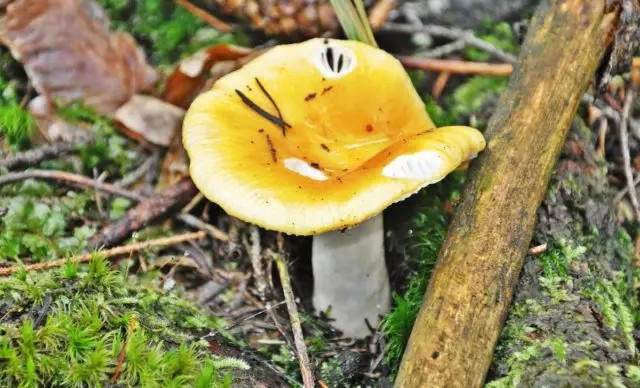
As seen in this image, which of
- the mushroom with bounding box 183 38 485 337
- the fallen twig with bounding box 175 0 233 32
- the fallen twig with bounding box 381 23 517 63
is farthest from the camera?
the fallen twig with bounding box 175 0 233 32

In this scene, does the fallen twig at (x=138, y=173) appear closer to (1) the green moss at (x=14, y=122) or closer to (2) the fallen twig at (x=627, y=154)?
(1) the green moss at (x=14, y=122)

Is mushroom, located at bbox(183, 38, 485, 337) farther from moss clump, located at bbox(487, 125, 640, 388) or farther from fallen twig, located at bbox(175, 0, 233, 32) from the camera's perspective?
fallen twig, located at bbox(175, 0, 233, 32)

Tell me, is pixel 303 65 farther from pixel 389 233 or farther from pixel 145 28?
pixel 145 28

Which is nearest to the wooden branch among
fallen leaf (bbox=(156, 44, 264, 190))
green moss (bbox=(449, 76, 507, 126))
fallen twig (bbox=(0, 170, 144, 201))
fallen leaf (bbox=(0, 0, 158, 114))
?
green moss (bbox=(449, 76, 507, 126))

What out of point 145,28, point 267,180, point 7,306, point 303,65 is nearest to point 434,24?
point 303,65

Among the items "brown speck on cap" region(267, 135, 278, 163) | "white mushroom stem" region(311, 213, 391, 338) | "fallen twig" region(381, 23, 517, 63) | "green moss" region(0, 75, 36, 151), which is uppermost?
"brown speck on cap" region(267, 135, 278, 163)

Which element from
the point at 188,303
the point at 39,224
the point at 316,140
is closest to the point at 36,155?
the point at 39,224

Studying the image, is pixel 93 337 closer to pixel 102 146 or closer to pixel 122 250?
pixel 122 250
